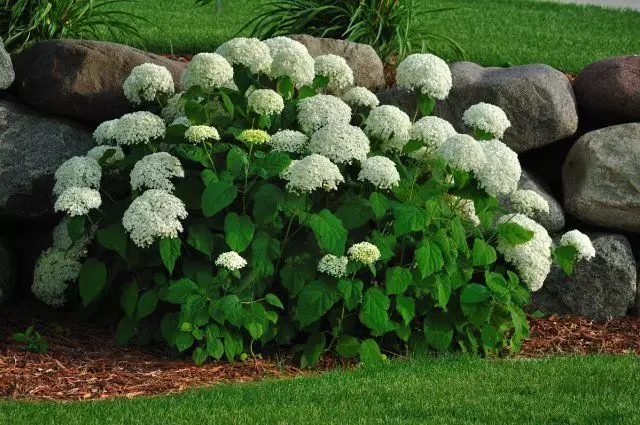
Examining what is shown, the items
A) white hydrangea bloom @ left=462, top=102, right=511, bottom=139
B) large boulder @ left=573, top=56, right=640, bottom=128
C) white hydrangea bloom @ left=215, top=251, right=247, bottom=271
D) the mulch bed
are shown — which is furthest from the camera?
large boulder @ left=573, top=56, right=640, bottom=128

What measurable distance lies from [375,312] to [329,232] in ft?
1.77

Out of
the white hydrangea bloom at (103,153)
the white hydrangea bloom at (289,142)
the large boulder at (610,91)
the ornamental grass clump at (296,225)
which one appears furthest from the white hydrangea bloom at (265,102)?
the large boulder at (610,91)

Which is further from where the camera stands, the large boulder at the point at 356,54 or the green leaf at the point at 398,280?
the large boulder at the point at 356,54

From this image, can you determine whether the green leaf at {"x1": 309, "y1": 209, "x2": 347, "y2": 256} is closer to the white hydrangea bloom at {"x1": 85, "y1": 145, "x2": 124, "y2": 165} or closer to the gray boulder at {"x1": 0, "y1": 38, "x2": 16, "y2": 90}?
the white hydrangea bloom at {"x1": 85, "y1": 145, "x2": 124, "y2": 165}

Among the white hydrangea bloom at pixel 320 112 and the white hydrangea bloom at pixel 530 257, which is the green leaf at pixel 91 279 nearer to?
the white hydrangea bloom at pixel 320 112

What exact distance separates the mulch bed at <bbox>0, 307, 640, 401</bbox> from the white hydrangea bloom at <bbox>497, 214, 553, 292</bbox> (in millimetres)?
566

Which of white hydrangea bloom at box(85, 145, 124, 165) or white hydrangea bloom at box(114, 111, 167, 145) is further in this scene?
white hydrangea bloom at box(85, 145, 124, 165)

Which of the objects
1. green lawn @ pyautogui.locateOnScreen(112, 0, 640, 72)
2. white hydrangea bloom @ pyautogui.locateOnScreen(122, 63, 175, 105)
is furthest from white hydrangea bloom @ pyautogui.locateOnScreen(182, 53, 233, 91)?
green lawn @ pyautogui.locateOnScreen(112, 0, 640, 72)

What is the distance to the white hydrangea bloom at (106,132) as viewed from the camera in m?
6.80

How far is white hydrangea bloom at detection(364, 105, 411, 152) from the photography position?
6.63 m

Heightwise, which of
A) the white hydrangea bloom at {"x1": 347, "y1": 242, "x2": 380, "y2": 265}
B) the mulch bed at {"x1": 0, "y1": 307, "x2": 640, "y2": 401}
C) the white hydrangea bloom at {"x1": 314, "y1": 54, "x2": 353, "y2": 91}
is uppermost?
the white hydrangea bloom at {"x1": 314, "y1": 54, "x2": 353, "y2": 91}

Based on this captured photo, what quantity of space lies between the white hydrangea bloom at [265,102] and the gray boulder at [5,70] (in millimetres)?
1983

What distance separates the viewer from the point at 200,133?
632 centimetres

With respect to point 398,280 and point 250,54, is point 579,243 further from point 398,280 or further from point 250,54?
point 250,54
